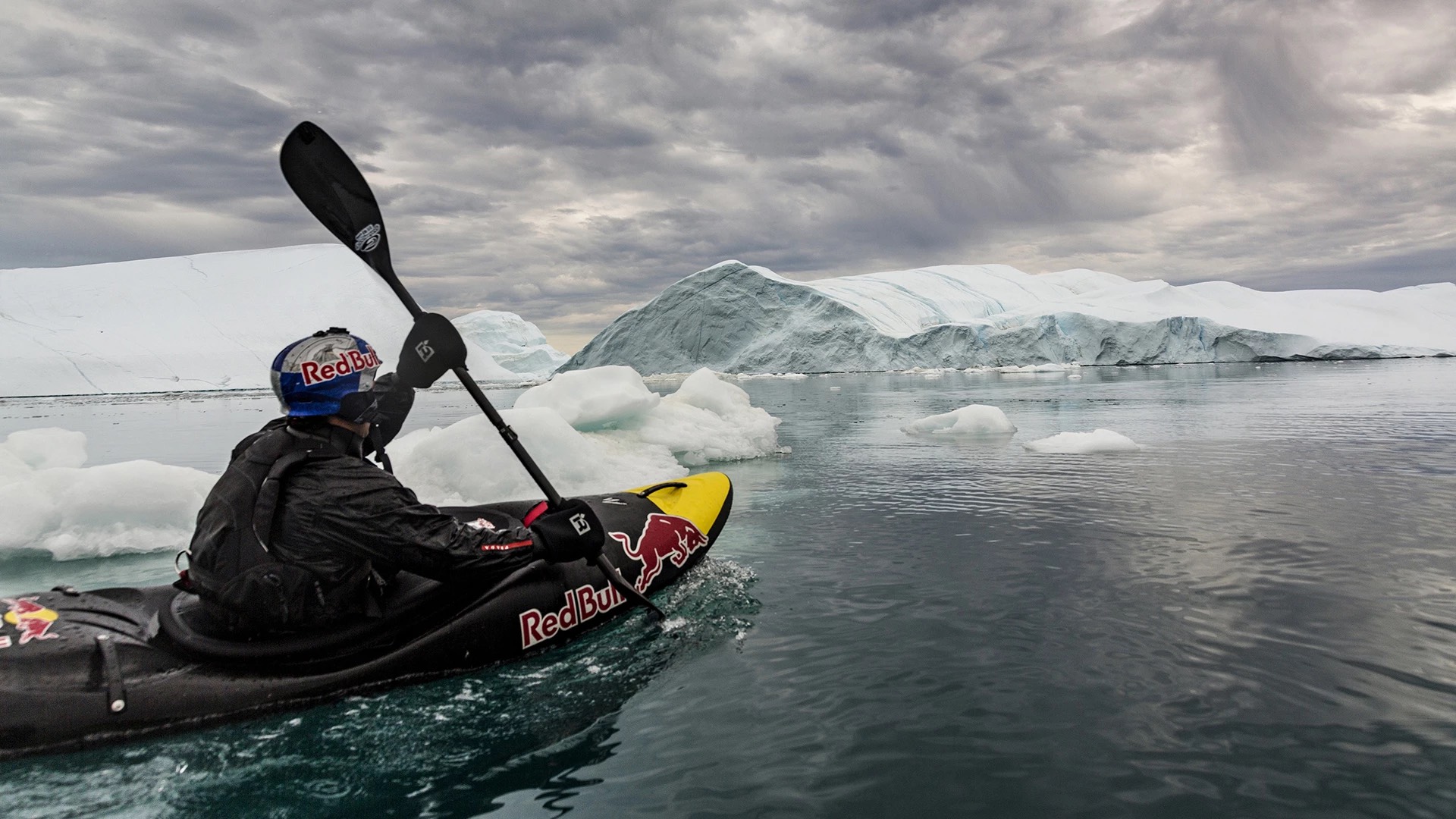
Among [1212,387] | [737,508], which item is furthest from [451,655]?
[1212,387]

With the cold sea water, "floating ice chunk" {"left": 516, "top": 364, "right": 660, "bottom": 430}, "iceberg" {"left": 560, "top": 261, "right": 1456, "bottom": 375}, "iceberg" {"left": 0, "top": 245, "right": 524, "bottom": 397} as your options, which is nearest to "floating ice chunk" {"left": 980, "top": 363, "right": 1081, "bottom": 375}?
"iceberg" {"left": 560, "top": 261, "right": 1456, "bottom": 375}

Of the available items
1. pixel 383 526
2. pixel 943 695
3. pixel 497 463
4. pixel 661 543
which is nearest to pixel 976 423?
pixel 497 463

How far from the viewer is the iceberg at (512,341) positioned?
150 m

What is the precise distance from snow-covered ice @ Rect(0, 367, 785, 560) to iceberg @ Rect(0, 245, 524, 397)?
82.9m

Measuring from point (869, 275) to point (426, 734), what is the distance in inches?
3301

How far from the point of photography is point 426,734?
11.1 ft

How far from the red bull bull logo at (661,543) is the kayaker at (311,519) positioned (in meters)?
1.59

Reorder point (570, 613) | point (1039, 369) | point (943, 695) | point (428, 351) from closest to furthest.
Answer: point (943, 695) → point (428, 351) → point (570, 613) → point (1039, 369)

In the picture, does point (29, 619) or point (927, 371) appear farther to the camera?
point (927, 371)

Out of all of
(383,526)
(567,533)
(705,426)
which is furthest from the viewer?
(705,426)

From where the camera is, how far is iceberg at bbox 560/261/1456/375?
56312 millimetres

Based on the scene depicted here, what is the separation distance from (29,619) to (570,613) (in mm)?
2332

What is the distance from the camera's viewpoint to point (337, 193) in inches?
186

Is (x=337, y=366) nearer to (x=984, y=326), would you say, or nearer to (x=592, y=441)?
(x=592, y=441)
